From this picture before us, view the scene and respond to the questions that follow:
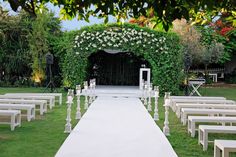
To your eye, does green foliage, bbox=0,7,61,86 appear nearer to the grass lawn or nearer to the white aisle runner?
the white aisle runner

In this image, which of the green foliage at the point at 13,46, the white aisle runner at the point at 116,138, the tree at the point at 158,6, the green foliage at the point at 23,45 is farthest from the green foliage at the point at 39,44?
the tree at the point at 158,6

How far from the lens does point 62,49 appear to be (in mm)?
20203

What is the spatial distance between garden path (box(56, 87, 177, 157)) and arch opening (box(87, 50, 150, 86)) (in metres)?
11.5

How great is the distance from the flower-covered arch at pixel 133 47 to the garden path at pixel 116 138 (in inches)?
275

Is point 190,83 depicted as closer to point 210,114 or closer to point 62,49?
point 62,49

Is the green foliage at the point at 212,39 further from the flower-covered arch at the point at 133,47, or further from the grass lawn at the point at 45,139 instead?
the grass lawn at the point at 45,139

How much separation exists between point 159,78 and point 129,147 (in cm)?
1151

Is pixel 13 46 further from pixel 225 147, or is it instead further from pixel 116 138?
pixel 225 147

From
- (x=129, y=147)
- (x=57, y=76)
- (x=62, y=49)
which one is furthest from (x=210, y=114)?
(x=57, y=76)

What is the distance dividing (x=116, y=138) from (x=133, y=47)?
430 inches

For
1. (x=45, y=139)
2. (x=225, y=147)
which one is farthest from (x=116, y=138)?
(x=225, y=147)

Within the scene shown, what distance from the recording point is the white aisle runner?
612cm

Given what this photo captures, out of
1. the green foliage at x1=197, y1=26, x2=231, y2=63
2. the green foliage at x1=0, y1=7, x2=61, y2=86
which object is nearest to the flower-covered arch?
the green foliage at x1=0, y1=7, x2=61, y2=86

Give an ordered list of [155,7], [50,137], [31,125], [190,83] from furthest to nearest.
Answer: [190,83]
[31,125]
[50,137]
[155,7]
